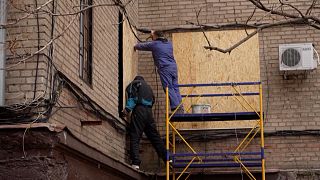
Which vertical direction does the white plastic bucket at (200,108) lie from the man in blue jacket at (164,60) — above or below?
below

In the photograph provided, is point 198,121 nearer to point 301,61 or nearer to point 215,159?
point 215,159

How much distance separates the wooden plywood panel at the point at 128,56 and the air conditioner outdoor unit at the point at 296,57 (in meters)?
2.70

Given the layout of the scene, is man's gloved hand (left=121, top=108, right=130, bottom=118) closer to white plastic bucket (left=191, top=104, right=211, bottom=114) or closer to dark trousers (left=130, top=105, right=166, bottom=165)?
dark trousers (left=130, top=105, right=166, bottom=165)

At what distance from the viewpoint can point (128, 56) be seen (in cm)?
1123

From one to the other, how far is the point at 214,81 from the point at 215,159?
1601mm

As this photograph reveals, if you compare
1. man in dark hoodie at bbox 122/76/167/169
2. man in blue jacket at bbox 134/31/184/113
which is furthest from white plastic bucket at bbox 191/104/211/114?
man in dark hoodie at bbox 122/76/167/169

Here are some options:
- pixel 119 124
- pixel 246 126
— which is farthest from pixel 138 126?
pixel 246 126

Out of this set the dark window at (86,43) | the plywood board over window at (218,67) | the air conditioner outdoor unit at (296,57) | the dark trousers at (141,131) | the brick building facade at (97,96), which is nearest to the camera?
the brick building facade at (97,96)

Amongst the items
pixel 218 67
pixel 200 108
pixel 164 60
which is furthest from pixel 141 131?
pixel 218 67

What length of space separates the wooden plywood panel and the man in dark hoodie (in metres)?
0.29

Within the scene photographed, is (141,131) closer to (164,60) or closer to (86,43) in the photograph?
(164,60)

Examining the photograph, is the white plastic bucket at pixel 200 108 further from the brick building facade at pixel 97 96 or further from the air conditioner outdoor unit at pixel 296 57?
the air conditioner outdoor unit at pixel 296 57

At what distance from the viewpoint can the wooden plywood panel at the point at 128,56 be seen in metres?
10.9

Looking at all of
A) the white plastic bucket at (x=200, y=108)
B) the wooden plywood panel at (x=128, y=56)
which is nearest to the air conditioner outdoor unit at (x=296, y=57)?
the white plastic bucket at (x=200, y=108)
